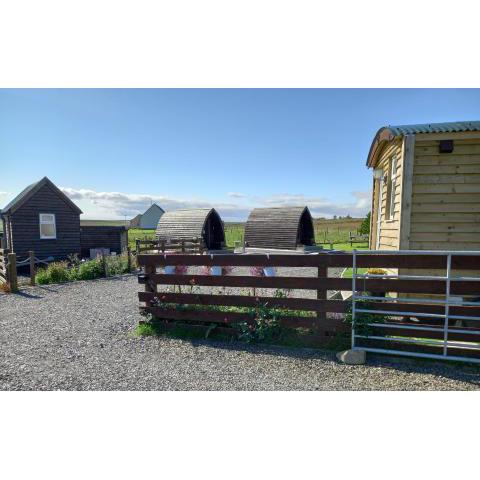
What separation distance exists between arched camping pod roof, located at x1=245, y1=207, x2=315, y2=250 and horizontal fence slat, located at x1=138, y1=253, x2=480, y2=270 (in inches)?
602

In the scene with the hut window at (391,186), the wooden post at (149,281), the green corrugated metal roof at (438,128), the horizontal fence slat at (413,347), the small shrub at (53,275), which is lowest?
the small shrub at (53,275)

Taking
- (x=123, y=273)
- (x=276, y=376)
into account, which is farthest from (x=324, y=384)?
(x=123, y=273)

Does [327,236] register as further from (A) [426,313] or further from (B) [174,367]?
(B) [174,367]

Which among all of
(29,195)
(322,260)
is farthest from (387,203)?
(29,195)

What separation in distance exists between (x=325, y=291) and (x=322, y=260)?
471 millimetres

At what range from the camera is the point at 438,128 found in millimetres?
5586

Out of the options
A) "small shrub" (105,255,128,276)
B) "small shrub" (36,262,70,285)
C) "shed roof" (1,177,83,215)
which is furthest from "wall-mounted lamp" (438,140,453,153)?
"shed roof" (1,177,83,215)

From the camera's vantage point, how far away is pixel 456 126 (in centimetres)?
550

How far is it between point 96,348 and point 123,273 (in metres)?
8.93

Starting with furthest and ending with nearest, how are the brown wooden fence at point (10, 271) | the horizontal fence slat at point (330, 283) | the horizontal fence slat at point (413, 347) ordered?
1. the brown wooden fence at point (10, 271)
2. the horizontal fence slat at point (330, 283)
3. the horizontal fence slat at point (413, 347)

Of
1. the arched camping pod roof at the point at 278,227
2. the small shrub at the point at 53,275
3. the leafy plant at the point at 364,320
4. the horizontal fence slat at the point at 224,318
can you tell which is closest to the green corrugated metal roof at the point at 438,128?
the leafy plant at the point at 364,320

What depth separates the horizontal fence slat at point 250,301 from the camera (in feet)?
14.2

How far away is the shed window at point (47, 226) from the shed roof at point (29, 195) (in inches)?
45.8

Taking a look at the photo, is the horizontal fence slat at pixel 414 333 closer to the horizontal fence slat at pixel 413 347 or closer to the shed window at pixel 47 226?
the horizontal fence slat at pixel 413 347
